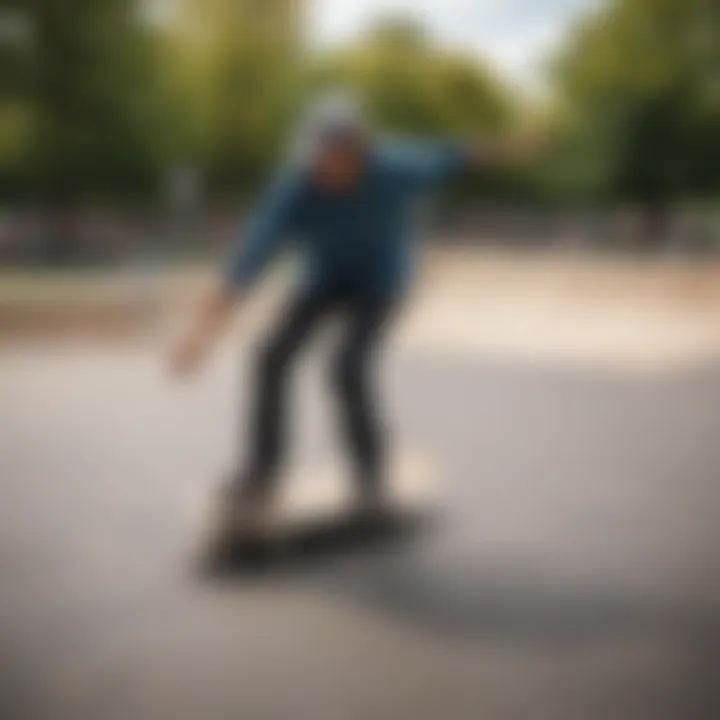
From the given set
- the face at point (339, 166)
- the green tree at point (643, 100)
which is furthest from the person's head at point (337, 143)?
the green tree at point (643, 100)

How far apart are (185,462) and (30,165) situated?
26cm

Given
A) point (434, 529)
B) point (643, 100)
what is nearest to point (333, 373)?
point (434, 529)

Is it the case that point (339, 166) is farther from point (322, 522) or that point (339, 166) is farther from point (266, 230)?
point (322, 522)

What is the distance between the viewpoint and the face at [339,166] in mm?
728

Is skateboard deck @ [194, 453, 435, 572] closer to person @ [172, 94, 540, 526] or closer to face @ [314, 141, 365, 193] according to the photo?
person @ [172, 94, 540, 526]

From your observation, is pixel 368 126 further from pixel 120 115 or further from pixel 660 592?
pixel 660 592

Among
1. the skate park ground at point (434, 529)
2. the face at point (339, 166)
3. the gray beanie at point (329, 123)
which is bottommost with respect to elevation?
the skate park ground at point (434, 529)

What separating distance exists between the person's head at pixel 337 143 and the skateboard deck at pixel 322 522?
22cm

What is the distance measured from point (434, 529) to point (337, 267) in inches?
8.8

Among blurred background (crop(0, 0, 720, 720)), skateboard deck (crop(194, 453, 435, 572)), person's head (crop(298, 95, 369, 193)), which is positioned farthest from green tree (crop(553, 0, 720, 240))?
skateboard deck (crop(194, 453, 435, 572))

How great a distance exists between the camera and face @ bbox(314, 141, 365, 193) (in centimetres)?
73

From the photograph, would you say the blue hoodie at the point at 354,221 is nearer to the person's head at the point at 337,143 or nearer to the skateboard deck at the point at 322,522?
the person's head at the point at 337,143

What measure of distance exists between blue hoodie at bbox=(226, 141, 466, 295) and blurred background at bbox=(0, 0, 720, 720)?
0.06 ft

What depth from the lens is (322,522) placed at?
0.77 m
